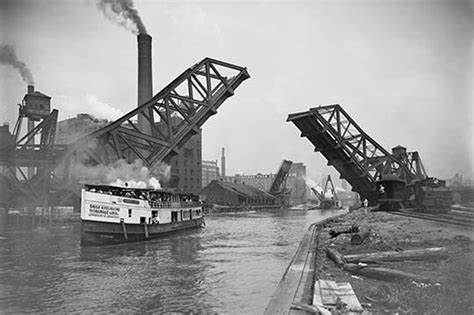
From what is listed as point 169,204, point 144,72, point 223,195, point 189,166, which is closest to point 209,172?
point 189,166

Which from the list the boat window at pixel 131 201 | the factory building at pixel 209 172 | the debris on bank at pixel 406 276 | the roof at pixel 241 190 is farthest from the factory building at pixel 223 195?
the debris on bank at pixel 406 276

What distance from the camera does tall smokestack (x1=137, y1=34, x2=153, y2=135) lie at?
55438 millimetres

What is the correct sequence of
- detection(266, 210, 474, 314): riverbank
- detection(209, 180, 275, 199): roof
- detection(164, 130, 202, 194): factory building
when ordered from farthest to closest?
detection(209, 180, 275, 199): roof, detection(164, 130, 202, 194): factory building, detection(266, 210, 474, 314): riverbank

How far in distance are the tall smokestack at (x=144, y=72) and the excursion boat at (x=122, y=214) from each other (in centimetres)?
2587

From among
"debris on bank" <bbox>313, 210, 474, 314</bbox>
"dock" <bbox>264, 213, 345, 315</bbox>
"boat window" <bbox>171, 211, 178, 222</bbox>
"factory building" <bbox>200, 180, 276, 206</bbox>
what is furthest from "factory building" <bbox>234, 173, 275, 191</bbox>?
"dock" <bbox>264, 213, 345, 315</bbox>

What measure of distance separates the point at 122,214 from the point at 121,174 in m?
6.41

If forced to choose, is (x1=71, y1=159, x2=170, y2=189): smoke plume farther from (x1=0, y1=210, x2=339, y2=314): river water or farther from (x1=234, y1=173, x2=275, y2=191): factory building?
(x1=234, y1=173, x2=275, y2=191): factory building

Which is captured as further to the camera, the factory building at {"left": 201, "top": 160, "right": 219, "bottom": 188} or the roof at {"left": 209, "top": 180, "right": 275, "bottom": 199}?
the factory building at {"left": 201, "top": 160, "right": 219, "bottom": 188}

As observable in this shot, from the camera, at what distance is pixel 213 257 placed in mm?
19922

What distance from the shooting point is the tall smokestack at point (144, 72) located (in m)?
55.4

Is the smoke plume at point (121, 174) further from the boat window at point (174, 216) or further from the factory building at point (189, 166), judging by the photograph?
the factory building at point (189, 166)

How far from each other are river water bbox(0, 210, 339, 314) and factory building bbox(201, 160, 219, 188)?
123 m

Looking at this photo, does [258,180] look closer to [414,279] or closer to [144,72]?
[144,72]

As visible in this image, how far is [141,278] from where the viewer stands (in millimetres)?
14781
